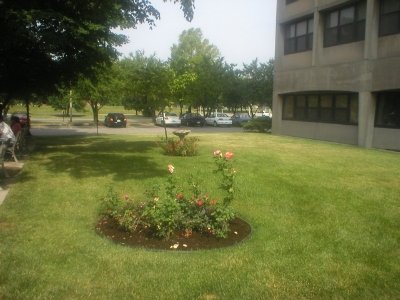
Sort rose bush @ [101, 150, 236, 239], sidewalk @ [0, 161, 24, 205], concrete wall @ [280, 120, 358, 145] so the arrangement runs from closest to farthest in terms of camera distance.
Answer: rose bush @ [101, 150, 236, 239]
sidewalk @ [0, 161, 24, 205]
concrete wall @ [280, 120, 358, 145]

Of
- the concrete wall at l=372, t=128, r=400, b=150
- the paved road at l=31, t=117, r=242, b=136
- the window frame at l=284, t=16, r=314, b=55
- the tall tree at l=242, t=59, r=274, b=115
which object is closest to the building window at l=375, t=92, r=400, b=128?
the concrete wall at l=372, t=128, r=400, b=150

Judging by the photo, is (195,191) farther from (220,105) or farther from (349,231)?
(220,105)

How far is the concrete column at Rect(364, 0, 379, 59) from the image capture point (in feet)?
62.3

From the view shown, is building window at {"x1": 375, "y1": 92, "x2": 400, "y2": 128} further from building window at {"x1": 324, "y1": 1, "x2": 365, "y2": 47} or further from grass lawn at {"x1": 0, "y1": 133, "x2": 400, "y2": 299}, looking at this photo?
grass lawn at {"x1": 0, "y1": 133, "x2": 400, "y2": 299}

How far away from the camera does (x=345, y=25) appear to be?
21.5m

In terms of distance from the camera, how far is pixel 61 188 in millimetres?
9000

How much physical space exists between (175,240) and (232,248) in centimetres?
83

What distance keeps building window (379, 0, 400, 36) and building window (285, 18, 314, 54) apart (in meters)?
5.57

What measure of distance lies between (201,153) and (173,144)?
3.88 ft

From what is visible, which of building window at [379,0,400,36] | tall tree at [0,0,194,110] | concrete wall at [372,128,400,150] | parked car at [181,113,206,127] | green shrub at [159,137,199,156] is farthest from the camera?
parked car at [181,113,206,127]

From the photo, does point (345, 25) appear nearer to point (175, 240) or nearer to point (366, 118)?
point (366, 118)

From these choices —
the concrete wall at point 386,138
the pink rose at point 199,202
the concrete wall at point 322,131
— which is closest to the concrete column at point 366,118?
the concrete wall at point 386,138

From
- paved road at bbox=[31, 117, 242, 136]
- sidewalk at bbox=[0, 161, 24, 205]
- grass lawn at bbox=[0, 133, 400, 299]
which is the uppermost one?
sidewalk at bbox=[0, 161, 24, 205]

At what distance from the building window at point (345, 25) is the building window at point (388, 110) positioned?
3.35 metres
